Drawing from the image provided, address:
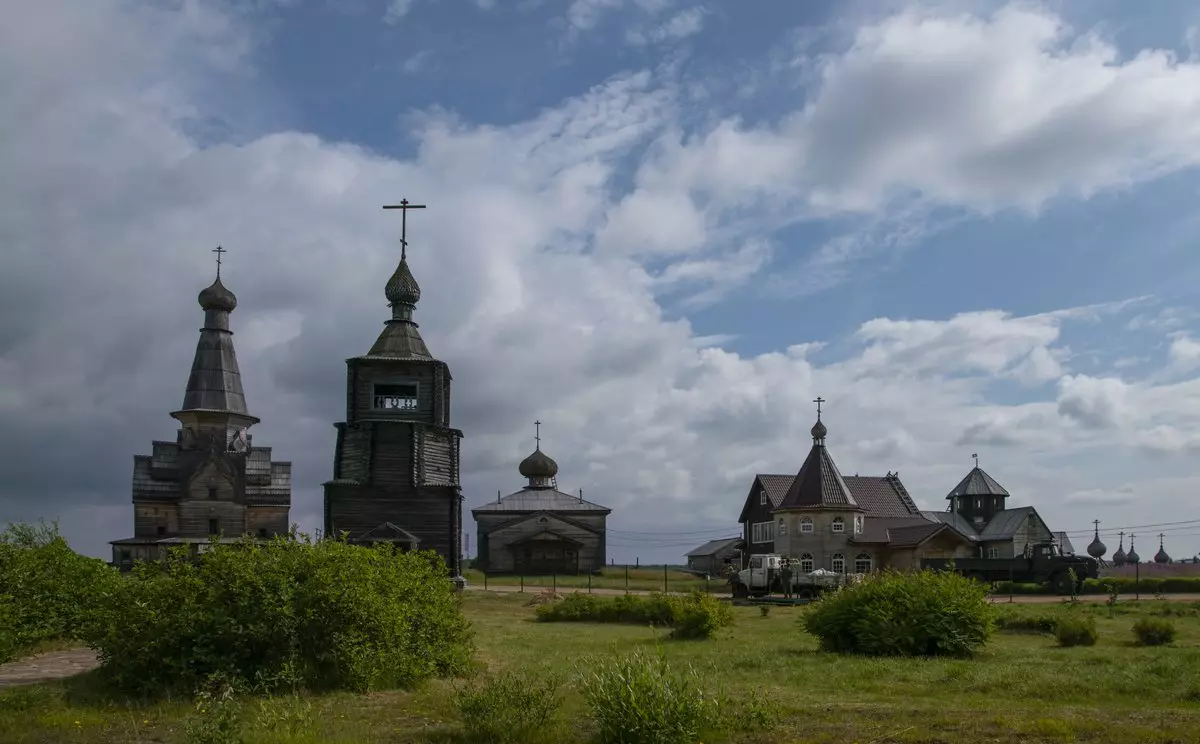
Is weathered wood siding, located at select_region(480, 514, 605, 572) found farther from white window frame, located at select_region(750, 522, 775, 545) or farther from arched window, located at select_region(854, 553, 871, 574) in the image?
arched window, located at select_region(854, 553, 871, 574)

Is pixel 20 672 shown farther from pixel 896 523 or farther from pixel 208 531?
pixel 896 523

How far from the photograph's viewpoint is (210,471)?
56.2m

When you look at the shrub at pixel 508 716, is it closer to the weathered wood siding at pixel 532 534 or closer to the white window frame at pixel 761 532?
the white window frame at pixel 761 532

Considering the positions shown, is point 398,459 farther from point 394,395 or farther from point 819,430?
point 819,430

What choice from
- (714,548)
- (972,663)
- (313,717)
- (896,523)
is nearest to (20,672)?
(313,717)

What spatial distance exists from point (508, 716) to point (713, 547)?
6764 cm

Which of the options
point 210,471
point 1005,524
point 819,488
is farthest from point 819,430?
point 210,471

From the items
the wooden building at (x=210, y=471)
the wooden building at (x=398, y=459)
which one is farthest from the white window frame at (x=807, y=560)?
the wooden building at (x=210, y=471)

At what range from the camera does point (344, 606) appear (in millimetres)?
13773

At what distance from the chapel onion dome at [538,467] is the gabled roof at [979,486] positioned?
85.2 feet

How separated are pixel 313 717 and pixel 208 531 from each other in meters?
49.0

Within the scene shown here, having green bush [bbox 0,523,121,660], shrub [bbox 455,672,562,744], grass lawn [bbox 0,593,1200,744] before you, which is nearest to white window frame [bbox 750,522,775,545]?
grass lawn [bbox 0,593,1200,744]

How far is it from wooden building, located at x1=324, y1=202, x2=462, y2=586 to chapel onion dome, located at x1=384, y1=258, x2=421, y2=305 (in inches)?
94.2

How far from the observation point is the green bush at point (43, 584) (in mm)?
18000
